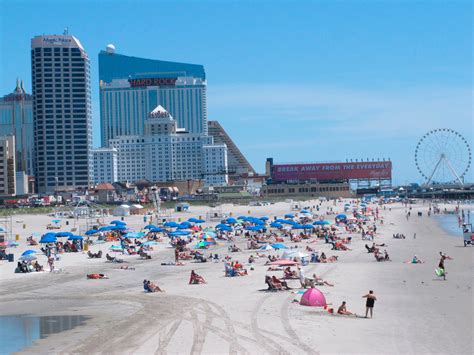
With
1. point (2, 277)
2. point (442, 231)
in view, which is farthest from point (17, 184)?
point (2, 277)

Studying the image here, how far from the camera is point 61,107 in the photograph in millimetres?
169625

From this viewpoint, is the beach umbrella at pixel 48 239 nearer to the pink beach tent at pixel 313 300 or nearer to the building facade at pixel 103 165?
the pink beach tent at pixel 313 300

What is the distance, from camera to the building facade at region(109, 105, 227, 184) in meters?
188

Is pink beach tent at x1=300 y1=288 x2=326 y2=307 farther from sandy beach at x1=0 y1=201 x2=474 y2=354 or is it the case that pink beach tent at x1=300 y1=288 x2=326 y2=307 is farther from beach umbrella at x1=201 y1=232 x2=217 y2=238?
beach umbrella at x1=201 y1=232 x2=217 y2=238

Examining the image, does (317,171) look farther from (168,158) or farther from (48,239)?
(48,239)

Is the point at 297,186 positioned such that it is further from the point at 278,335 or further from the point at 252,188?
the point at 278,335

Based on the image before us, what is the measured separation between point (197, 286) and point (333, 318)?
8.48 meters

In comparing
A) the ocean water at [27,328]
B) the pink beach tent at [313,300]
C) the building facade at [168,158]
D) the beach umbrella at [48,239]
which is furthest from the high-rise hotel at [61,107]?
the pink beach tent at [313,300]

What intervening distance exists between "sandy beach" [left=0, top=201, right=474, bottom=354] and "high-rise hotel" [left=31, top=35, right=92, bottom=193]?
13403 centimetres

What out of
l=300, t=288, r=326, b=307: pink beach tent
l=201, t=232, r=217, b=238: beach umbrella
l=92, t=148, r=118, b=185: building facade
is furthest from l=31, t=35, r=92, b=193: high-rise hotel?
Result: l=300, t=288, r=326, b=307: pink beach tent

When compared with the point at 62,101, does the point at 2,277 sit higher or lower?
lower

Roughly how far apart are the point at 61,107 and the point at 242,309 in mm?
153223

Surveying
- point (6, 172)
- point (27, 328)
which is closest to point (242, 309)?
point (27, 328)

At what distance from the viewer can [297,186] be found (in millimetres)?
166500
